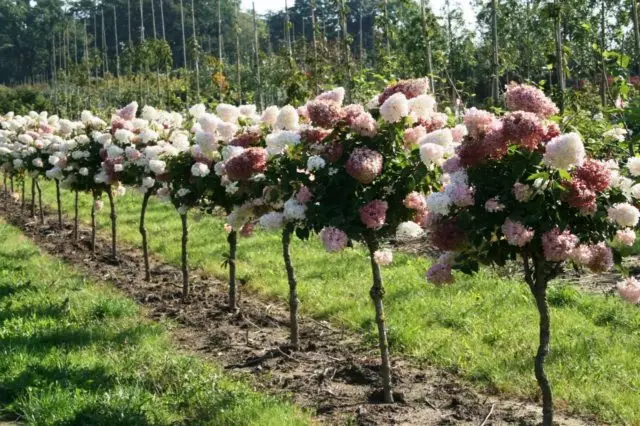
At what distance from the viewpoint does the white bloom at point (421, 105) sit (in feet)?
17.0

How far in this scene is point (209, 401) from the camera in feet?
18.6

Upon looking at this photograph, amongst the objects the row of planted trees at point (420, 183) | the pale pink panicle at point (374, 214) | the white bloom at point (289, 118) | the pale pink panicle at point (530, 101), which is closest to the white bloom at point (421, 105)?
the row of planted trees at point (420, 183)

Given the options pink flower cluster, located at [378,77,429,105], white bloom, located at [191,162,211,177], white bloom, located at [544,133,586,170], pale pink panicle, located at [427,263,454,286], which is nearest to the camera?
white bloom, located at [544,133,586,170]

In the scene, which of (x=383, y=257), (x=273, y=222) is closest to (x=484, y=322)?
(x=383, y=257)

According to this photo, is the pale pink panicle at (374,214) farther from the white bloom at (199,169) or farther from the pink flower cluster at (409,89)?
the white bloom at (199,169)

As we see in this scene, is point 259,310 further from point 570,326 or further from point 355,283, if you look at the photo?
point 570,326

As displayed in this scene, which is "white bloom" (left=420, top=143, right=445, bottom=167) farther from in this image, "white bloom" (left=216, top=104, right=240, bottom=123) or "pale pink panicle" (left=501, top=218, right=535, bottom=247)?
"white bloom" (left=216, top=104, right=240, bottom=123)

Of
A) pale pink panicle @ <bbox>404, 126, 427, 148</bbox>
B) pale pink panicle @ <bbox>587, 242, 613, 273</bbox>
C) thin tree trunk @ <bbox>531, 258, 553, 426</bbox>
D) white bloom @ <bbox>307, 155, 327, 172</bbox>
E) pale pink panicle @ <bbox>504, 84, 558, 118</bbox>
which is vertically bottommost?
thin tree trunk @ <bbox>531, 258, 553, 426</bbox>

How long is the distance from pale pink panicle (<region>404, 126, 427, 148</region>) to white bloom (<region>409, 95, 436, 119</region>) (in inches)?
3.9

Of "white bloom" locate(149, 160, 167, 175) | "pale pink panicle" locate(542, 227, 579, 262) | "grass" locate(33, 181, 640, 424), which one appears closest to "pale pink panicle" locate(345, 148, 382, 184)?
"pale pink panicle" locate(542, 227, 579, 262)

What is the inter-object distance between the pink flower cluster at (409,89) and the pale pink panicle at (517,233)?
177 centimetres

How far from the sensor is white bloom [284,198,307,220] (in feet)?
17.5

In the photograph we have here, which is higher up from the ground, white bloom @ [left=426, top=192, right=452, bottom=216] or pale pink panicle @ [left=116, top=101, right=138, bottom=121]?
pale pink panicle @ [left=116, top=101, right=138, bottom=121]

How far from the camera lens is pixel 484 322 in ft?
25.3
